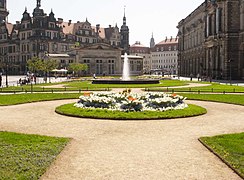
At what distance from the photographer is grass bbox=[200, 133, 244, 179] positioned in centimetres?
1083

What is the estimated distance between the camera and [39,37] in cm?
13788

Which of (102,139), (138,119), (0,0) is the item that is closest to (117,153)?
(102,139)

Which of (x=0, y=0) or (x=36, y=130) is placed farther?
(x=0, y=0)

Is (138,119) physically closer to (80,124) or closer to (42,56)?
(80,124)

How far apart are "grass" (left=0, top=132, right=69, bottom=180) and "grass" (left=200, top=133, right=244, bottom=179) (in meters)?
5.78

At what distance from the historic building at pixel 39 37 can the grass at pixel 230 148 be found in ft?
371

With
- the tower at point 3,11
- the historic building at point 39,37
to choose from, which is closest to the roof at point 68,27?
the historic building at point 39,37

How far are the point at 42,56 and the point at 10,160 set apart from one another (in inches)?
5003

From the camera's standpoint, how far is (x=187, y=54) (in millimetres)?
132625

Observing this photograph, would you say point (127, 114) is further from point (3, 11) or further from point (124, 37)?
point (3, 11)

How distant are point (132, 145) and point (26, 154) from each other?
169 inches

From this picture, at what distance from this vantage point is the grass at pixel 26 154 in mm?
9906

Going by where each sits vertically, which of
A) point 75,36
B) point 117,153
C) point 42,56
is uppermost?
point 75,36

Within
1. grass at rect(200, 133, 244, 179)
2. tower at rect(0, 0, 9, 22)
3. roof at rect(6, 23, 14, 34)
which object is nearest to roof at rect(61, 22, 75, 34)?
roof at rect(6, 23, 14, 34)
